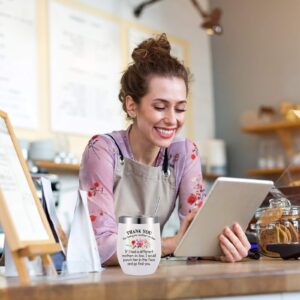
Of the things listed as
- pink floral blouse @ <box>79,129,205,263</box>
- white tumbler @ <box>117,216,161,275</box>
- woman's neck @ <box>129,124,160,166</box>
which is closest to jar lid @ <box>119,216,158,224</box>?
white tumbler @ <box>117,216,161,275</box>

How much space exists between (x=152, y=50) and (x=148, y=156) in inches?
12.9

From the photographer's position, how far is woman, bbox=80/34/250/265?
5.44 ft

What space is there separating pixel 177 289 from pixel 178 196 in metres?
0.95

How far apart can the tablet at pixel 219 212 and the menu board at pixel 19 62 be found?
2345 millimetres

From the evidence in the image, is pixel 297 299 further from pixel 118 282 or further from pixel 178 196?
pixel 178 196

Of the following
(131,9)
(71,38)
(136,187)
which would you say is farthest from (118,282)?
(131,9)

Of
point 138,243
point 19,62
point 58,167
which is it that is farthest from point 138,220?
point 19,62

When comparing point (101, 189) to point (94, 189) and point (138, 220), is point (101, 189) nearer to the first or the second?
point (94, 189)

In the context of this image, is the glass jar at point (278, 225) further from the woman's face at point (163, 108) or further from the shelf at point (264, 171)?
the shelf at point (264, 171)

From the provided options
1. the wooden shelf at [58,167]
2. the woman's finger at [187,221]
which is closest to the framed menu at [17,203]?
the woman's finger at [187,221]

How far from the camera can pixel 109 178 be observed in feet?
5.52

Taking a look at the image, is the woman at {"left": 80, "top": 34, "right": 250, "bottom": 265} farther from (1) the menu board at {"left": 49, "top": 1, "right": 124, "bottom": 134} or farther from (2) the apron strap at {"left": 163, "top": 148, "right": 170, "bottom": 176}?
(1) the menu board at {"left": 49, "top": 1, "right": 124, "bottom": 134}

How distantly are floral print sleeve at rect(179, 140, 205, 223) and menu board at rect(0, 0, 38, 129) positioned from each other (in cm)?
195

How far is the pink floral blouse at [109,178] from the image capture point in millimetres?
1533
